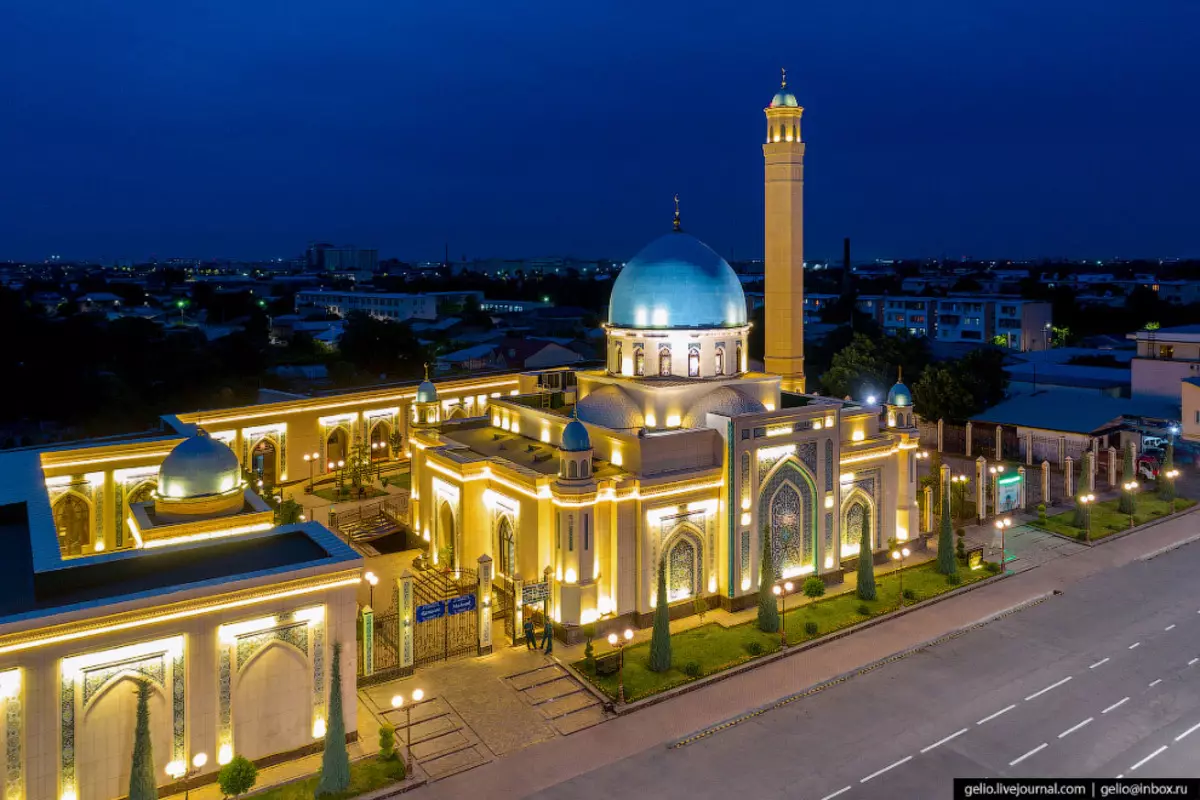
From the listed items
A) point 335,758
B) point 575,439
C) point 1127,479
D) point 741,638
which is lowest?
point 741,638

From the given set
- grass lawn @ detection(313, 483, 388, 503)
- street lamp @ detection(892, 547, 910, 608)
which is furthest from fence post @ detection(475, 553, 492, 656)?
grass lawn @ detection(313, 483, 388, 503)

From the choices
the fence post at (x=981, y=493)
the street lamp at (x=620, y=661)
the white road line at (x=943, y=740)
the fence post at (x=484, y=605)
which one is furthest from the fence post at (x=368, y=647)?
the fence post at (x=981, y=493)

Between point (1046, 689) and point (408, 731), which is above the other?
point (408, 731)

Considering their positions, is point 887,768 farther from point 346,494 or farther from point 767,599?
point 346,494

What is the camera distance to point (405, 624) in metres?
21.0

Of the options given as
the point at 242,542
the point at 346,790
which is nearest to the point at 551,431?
the point at 242,542

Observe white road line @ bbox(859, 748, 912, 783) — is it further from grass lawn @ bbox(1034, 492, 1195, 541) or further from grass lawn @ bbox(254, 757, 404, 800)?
grass lawn @ bbox(1034, 492, 1195, 541)

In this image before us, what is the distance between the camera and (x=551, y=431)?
2803 centimetres

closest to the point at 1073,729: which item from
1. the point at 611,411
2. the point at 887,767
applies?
the point at 887,767

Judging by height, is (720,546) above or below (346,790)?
above

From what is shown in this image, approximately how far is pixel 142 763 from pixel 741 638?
46.7 ft

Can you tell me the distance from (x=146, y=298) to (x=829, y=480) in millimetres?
105948

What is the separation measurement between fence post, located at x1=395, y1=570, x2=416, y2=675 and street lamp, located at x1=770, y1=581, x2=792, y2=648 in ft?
30.5

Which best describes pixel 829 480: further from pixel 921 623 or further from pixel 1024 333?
pixel 1024 333
